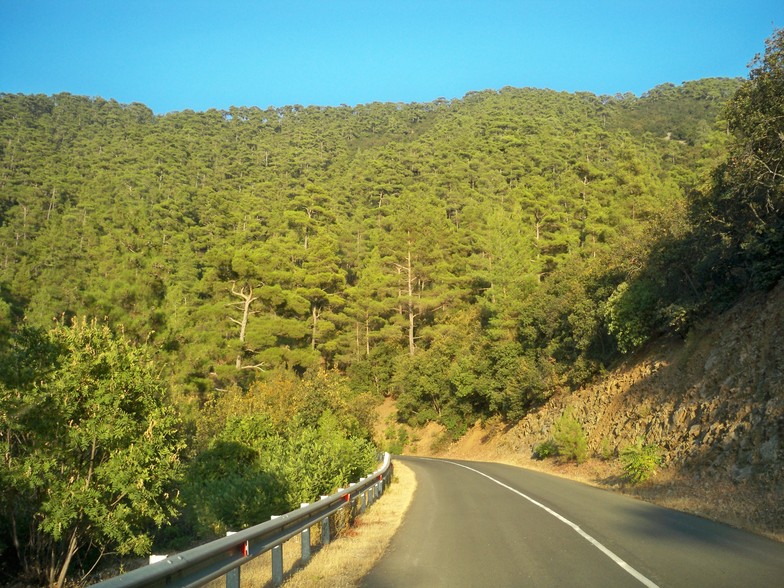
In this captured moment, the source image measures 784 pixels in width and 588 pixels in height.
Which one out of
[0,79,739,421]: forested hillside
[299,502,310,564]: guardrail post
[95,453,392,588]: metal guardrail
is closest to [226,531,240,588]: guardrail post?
[95,453,392,588]: metal guardrail

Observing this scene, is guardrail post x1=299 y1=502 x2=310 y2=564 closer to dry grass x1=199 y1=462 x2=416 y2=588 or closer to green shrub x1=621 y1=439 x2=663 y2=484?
dry grass x1=199 y1=462 x2=416 y2=588

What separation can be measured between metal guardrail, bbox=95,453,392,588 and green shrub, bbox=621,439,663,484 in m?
12.7

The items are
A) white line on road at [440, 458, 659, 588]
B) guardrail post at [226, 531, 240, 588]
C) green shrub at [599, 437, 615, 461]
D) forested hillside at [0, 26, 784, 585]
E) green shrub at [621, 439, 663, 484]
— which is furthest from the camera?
green shrub at [599, 437, 615, 461]

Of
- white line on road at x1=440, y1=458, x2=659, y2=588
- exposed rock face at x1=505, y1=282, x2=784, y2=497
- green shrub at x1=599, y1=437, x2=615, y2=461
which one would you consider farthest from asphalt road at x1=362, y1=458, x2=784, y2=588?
green shrub at x1=599, y1=437, x2=615, y2=461

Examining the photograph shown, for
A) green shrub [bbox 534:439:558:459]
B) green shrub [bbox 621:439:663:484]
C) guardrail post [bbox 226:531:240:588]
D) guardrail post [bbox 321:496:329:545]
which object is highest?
guardrail post [bbox 226:531:240:588]

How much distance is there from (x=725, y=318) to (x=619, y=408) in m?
7.20

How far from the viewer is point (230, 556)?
6.05 metres

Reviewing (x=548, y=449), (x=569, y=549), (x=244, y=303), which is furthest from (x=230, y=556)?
(x=244, y=303)

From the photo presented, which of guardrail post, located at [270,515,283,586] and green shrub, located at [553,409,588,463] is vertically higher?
guardrail post, located at [270,515,283,586]

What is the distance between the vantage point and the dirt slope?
14.3 metres

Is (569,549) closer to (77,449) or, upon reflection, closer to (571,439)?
(77,449)

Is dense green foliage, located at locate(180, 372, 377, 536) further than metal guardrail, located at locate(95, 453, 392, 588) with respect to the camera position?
Yes

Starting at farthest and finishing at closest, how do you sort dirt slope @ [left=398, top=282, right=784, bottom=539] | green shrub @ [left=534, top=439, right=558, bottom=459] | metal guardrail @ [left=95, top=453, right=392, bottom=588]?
green shrub @ [left=534, top=439, right=558, bottom=459]
dirt slope @ [left=398, top=282, right=784, bottom=539]
metal guardrail @ [left=95, top=453, right=392, bottom=588]

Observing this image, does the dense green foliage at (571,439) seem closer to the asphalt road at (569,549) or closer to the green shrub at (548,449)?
the green shrub at (548,449)
